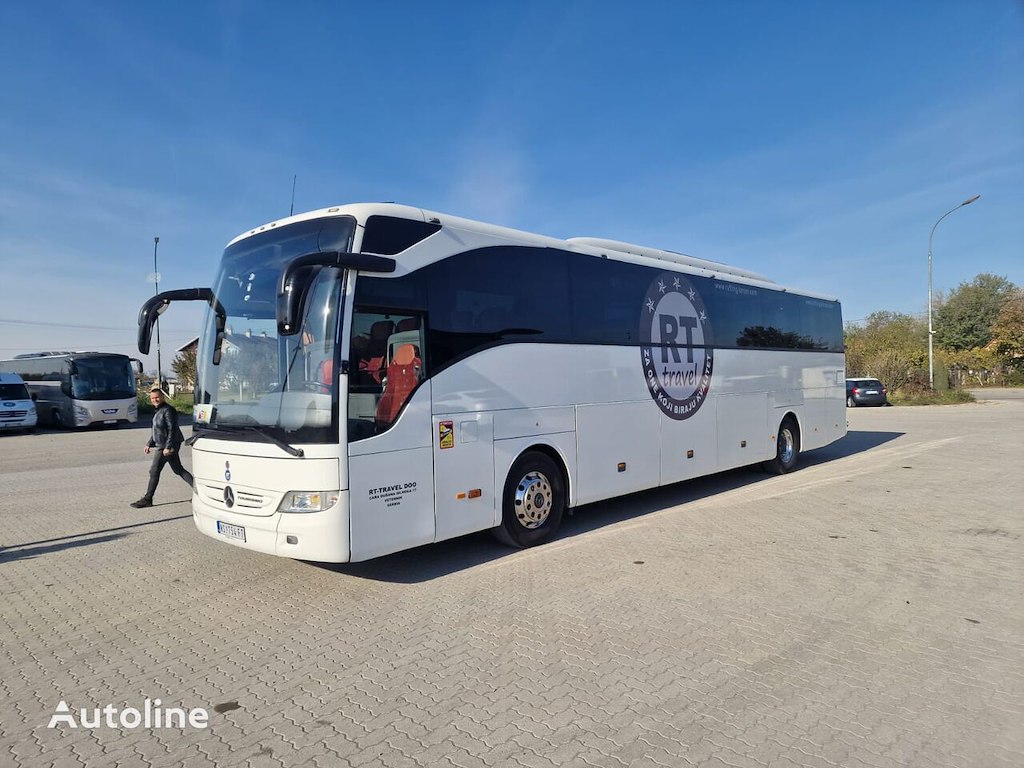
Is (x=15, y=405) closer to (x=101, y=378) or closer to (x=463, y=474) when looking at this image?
(x=101, y=378)

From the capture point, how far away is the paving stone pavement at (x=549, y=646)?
3.37 m

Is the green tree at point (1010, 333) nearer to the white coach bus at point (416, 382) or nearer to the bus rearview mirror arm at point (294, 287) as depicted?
the white coach bus at point (416, 382)

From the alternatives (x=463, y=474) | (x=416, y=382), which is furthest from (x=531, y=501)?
(x=416, y=382)

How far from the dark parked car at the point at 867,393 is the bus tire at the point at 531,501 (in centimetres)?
3084

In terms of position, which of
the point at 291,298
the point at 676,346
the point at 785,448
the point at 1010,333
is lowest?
the point at 785,448

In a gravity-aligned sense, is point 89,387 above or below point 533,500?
above

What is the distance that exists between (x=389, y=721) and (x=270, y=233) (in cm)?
449

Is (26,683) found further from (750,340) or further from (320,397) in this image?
(750,340)

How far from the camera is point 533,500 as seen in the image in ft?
23.4

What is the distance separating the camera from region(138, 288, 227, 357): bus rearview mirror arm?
6.20 m

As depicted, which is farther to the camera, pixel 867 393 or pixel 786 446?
pixel 867 393

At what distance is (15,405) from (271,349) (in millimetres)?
26851

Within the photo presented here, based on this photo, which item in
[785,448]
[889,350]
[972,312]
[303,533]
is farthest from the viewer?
[972,312]

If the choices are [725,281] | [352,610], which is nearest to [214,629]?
[352,610]
